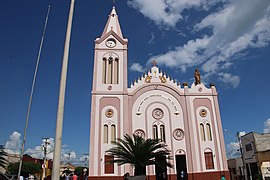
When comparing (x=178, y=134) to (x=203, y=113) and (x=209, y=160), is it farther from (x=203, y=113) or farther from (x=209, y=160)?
(x=209, y=160)

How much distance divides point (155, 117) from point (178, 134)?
3505mm

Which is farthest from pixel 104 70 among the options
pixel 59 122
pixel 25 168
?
pixel 25 168

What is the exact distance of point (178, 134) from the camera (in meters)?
29.7

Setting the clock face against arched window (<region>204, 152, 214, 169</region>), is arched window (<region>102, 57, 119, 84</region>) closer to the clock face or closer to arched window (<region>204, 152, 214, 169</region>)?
the clock face

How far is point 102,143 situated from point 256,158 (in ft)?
79.2

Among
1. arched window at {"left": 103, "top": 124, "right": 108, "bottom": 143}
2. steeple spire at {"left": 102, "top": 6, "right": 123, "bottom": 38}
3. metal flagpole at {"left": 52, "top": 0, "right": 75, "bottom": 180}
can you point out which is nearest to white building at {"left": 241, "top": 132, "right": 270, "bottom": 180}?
arched window at {"left": 103, "top": 124, "right": 108, "bottom": 143}

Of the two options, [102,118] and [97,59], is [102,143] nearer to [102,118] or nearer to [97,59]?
[102,118]

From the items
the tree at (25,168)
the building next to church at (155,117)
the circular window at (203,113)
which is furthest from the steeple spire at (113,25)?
the tree at (25,168)

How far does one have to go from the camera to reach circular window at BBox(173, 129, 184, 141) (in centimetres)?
2948

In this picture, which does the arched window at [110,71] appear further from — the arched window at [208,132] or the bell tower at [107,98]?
the arched window at [208,132]

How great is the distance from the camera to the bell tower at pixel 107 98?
89.4 feet

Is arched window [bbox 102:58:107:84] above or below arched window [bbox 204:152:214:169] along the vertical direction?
above

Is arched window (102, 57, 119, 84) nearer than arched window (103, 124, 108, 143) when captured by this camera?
No

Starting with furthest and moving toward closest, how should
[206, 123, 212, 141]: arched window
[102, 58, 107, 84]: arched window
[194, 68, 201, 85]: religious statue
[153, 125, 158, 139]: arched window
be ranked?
[194, 68, 201, 85]: religious statue → [102, 58, 107, 84]: arched window → [206, 123, 212, 141]: arched window → [153, 125, 158, 139]: arched window
